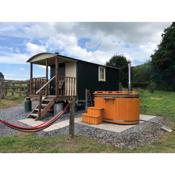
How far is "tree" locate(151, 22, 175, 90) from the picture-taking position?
70.8 feet

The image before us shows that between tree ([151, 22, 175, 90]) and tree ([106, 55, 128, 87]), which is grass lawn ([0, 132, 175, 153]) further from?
tree ([151, 22, 175, 90])

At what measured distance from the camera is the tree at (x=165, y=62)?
21578 mm

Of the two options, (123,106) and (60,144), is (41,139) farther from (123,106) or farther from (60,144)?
(123,106)

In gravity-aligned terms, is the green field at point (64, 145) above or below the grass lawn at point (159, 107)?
below

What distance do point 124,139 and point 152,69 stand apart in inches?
810

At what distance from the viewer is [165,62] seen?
21703 millimetres

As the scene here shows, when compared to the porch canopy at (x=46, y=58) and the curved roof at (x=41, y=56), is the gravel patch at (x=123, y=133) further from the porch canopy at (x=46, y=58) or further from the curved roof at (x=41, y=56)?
the curved roof at (x=41, y=56)

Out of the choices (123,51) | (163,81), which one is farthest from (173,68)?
(123,51)

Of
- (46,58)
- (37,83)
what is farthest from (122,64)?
(46,58)

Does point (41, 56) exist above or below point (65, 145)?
above

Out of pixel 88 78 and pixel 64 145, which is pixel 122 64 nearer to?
pixel 88 78

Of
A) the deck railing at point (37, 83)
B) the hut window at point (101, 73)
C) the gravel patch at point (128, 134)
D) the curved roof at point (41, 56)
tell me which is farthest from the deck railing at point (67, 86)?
the gravel patch at point (128, 134)

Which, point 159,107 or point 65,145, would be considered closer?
point 65,145

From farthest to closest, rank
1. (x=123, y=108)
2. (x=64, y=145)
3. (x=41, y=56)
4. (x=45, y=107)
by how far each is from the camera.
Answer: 1. (x=41, y=56)
2. (x=45, y=107)
3. (x=123, y=108)
4. (x=64, y=145)
